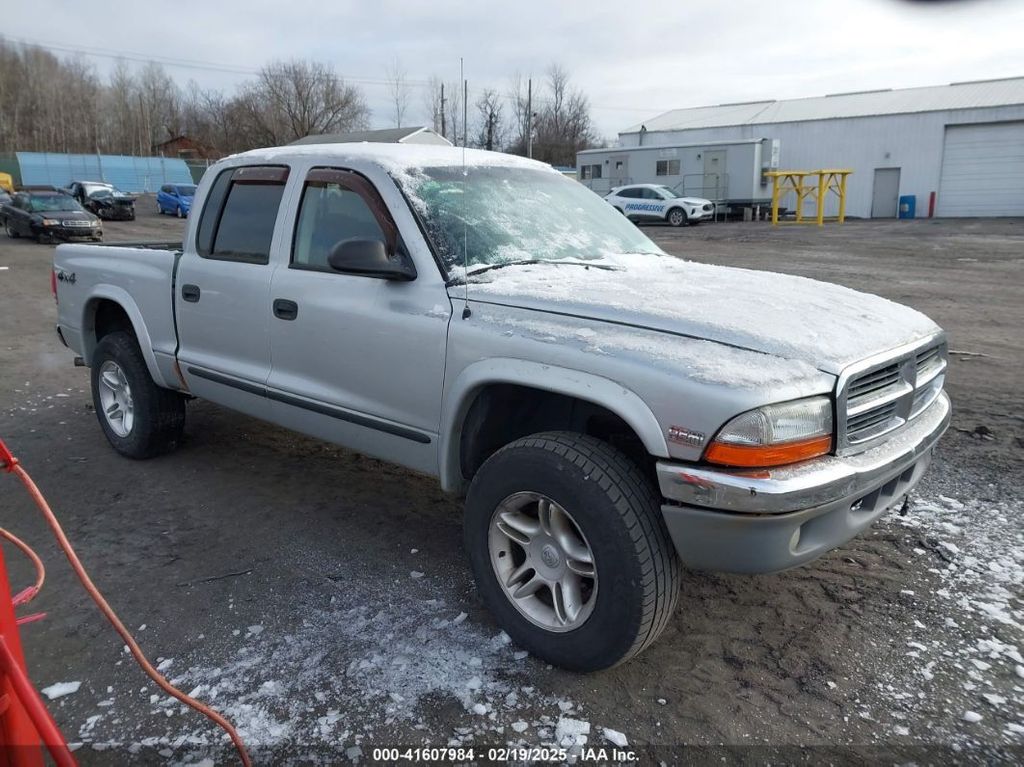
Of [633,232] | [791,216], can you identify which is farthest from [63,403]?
[791,216]

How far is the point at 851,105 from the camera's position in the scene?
41.1 m

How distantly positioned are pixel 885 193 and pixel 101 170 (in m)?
46.4

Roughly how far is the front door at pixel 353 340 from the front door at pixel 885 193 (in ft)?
128

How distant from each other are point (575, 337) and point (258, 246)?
2101 mm

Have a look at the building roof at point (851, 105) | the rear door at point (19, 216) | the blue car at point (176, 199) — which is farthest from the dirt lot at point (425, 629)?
the building roof at point (851, 105)

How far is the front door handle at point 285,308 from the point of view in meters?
3.79

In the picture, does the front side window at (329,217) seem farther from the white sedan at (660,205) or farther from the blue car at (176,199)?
the blue car at (176,199)

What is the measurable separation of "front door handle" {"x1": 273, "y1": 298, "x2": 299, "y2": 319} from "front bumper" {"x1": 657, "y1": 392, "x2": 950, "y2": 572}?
6.77 ft

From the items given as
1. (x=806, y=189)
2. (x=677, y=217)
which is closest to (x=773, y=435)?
(x=677, y=217)

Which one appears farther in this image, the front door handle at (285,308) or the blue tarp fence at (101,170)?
the blue tarp fence at (101,170)

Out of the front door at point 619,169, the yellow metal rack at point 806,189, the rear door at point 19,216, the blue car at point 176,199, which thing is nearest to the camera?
the rear door at point 19,216

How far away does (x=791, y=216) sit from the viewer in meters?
37.4

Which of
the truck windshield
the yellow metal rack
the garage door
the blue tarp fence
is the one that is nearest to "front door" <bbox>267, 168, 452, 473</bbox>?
the truck windshield

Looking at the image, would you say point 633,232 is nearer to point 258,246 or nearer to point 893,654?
point 258,246
